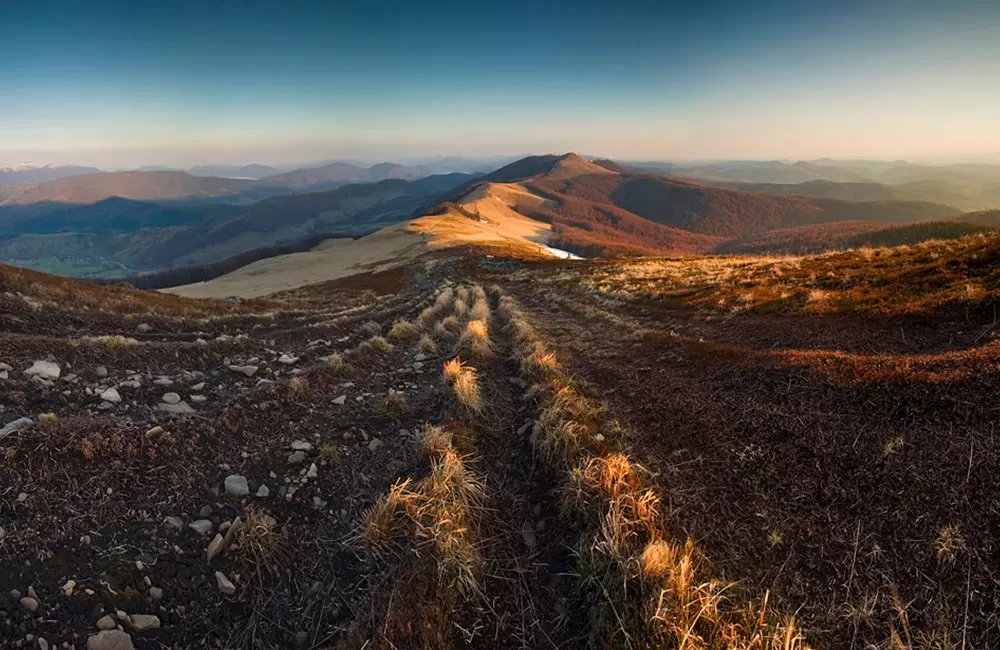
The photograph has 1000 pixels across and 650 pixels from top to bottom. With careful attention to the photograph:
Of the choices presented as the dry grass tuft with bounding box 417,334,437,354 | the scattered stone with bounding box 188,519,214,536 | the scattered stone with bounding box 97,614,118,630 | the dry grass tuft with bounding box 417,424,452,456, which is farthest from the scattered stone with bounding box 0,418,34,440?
the dry grass tuft with bounding box 417,334,437,354

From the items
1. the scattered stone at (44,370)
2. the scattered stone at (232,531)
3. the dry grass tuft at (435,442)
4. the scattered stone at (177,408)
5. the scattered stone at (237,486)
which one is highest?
the scattered stone at (44,370)

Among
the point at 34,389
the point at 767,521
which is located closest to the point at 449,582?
the point at 767,521

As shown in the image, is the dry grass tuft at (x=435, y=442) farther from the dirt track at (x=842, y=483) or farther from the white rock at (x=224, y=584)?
the dirt track at (x=842, y=483)

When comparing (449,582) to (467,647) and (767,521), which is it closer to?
(467,647)

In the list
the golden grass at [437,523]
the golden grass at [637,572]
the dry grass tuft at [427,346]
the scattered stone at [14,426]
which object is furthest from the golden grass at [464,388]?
the scattered stone at [14,426]

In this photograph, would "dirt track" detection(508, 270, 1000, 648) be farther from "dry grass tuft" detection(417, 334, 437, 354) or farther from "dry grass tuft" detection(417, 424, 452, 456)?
"dry grass tuft" detection(417, 334, 437, 354)

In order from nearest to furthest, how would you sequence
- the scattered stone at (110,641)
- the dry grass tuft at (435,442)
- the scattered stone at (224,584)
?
the scattered stone at (110,641) < the scattered stone at (224,584) < the dry grass tuft at (435,442)
